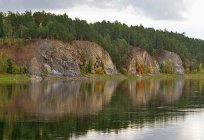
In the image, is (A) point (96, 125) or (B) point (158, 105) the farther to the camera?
A: (B) point (158, 105)

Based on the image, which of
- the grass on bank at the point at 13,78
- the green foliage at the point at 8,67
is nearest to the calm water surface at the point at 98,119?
the grass on bank at the point at 13,78

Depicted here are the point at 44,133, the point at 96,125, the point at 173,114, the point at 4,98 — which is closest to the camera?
the point at 44,133

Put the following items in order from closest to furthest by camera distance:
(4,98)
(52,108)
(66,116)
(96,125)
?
(96,125)
(66,116)
(52,108)
(4,98)

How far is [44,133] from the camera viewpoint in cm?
5297

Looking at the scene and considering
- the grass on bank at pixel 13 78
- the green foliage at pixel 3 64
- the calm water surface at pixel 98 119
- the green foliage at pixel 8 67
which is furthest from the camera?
the green foliage at pixel 8 67

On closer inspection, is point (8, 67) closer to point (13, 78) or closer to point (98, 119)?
point (13, 78)

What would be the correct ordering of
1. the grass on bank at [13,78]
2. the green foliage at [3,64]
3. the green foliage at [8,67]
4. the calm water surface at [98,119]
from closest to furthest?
the calm water surface at [98,119]
the grass on bank at [13,78]
the green foliage at [3,64]
the green foliage at [8,67]

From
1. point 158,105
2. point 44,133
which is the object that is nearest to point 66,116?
point 44,133

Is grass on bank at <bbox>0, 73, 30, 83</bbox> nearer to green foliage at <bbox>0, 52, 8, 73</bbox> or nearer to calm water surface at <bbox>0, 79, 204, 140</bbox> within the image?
green foliage at <bbox>0, 52, 8, 73</bbox>

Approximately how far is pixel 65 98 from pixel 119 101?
37.9ft

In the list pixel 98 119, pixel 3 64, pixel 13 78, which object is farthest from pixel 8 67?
pixel 98 119

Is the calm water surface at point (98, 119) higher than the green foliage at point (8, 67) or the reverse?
the reverse

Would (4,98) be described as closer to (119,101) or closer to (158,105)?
(119,101)

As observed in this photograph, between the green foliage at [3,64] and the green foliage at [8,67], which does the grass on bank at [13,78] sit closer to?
the green foliage at [8,67]
